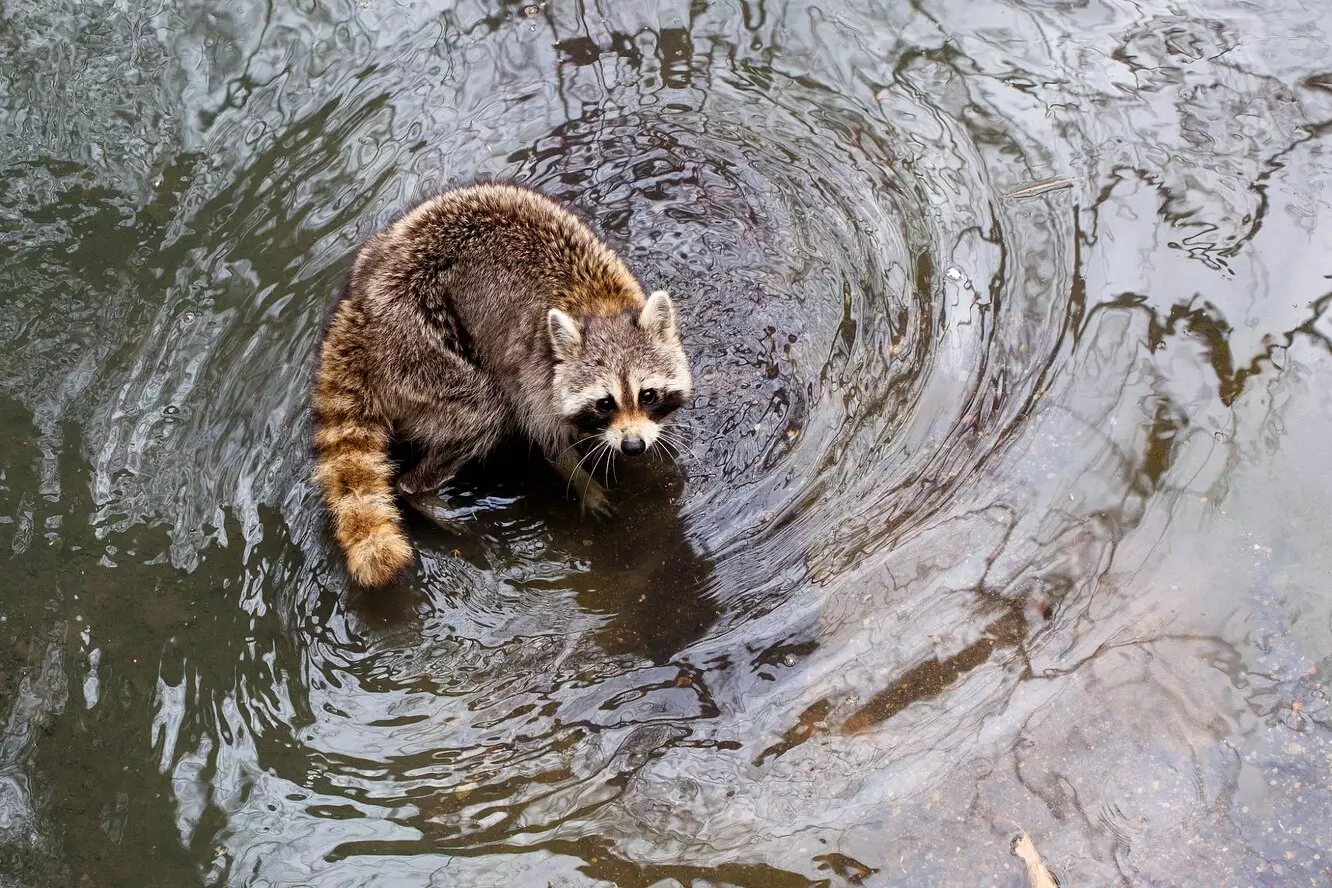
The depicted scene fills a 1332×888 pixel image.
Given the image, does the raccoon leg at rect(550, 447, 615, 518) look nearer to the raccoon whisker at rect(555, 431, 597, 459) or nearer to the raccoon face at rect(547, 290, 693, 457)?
the raccoon whisker at rect(555, 431, 597, 459)

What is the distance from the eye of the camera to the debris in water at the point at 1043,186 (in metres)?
4.51

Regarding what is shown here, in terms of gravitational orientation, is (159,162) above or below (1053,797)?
above

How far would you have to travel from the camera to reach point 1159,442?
3717 millimetres

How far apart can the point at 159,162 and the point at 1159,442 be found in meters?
4.16

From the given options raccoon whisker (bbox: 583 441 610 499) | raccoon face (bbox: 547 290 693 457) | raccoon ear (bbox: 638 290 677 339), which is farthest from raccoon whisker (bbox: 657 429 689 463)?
raccoon ear (bbox: 638 290 677 339)

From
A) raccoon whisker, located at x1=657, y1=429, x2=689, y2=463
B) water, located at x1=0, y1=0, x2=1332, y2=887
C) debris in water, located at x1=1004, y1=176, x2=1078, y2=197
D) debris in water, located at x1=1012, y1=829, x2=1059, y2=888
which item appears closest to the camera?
debris in water, located at x1=1012, y1=829, x2=1059, y2=888

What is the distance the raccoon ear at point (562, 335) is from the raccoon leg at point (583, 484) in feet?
1.16

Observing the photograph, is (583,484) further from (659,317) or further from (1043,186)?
(1043,186)

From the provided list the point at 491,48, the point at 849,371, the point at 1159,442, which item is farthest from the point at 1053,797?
the point at 491,48

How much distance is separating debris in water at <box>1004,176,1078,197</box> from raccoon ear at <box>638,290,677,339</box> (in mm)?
1611

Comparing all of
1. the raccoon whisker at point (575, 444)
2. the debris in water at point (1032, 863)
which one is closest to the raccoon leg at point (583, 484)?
the raccoon whisker at point (575, 444)

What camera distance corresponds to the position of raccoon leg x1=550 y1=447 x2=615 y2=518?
151 inches

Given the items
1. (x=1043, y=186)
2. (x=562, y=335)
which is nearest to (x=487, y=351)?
(x=562, y=335)

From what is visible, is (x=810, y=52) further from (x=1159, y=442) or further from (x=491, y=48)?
(x=1159, y=442)
